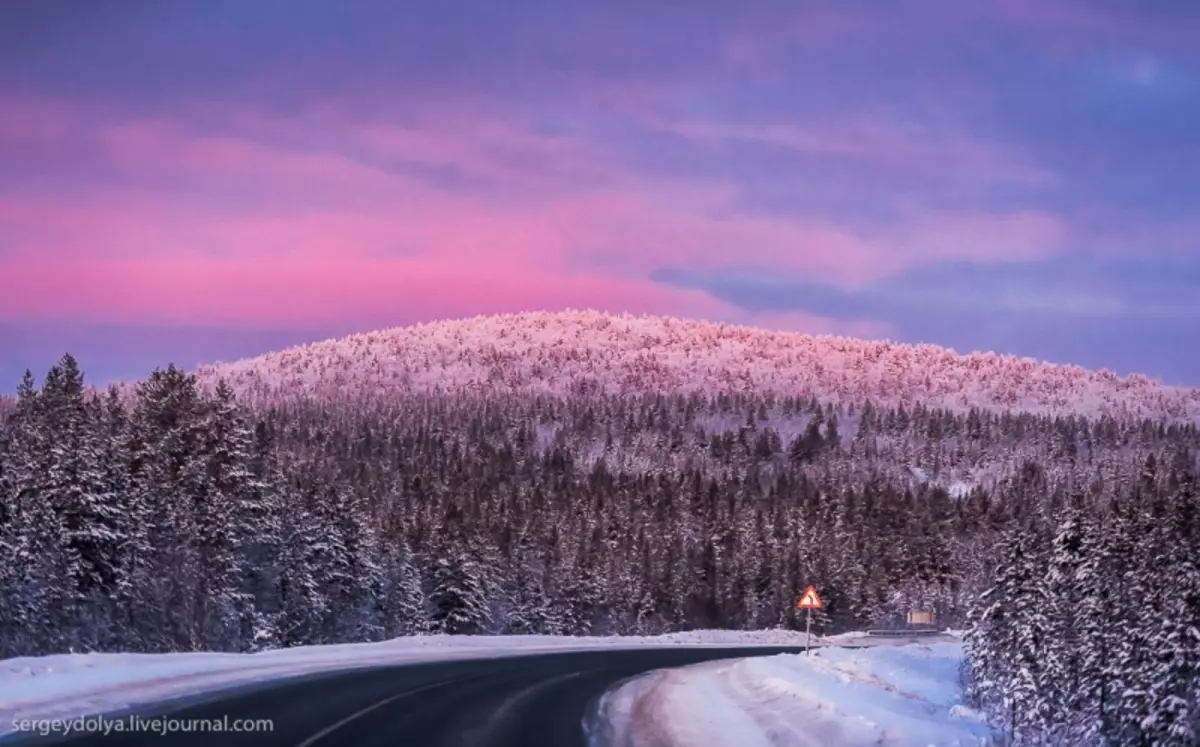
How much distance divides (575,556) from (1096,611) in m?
70.6

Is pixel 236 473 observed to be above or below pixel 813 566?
above

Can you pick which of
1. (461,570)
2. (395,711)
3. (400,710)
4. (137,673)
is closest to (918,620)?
(461,570)

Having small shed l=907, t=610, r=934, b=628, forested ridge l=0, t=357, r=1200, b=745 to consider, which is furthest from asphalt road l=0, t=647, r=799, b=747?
small shed l=907, t=610, r=934, b=628

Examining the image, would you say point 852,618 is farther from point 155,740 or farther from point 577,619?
point 155,740

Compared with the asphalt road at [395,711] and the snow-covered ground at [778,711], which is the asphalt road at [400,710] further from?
the snow-covered ground at [778,711]

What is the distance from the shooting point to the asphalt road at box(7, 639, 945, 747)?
1420 cm

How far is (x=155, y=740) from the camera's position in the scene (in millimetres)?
13555

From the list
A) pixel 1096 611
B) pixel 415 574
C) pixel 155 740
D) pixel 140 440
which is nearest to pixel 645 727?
pixel 155 740

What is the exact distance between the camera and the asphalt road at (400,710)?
14.2 m

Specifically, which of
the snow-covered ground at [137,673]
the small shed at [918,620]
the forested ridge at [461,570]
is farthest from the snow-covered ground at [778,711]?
the small shed at [918,620]

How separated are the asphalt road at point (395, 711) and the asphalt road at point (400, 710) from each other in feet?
0.05

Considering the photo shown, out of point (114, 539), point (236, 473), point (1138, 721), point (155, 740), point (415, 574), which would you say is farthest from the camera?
point (415, 574)

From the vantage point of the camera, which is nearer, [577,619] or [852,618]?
[577,619]

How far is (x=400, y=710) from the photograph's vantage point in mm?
18312
